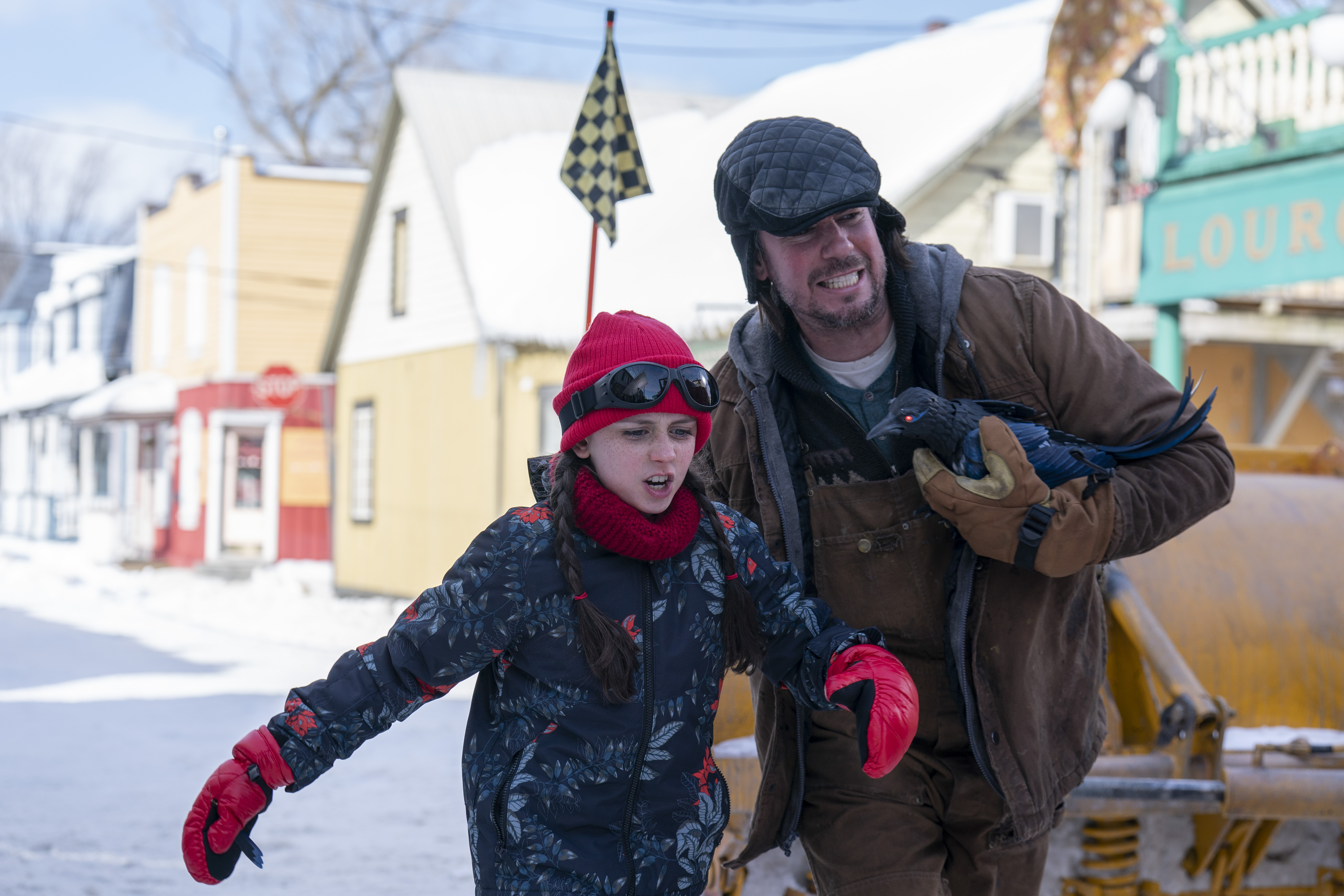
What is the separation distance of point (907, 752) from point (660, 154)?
14.2 metres

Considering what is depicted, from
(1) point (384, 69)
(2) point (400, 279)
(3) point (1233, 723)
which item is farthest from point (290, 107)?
(3) point (1233, 723)

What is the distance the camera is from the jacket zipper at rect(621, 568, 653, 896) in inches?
88.0

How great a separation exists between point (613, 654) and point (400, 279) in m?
16.5

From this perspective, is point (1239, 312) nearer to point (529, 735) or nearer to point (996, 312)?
point (996, 312)

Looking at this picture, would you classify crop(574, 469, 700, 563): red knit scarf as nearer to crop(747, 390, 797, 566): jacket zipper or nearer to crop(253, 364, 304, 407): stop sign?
crop(747, 390, 797, 566): jacket zipper

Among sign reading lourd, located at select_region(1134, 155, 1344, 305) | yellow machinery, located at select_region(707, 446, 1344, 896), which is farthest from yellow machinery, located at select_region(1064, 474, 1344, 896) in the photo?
sign reading lourd, located at select_region(1134, 155, 1344, 305)

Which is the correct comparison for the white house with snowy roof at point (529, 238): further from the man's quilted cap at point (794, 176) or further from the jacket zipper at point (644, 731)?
the jacket zipper at point (644, 731)

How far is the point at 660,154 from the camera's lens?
53.6ft

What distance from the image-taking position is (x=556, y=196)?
1616 centimetres

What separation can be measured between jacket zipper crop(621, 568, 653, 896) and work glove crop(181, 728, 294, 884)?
0.56m

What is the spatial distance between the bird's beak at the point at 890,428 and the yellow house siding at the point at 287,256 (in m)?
22.0

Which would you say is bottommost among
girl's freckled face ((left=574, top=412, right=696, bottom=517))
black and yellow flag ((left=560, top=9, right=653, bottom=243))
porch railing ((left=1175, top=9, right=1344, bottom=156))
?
girl's freckled face ((left=574, top=412, right=696, bottom=517))

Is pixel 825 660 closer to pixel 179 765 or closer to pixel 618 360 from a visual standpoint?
pixel 618 360

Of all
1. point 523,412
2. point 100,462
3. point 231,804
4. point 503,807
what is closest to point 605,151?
point 503,807
